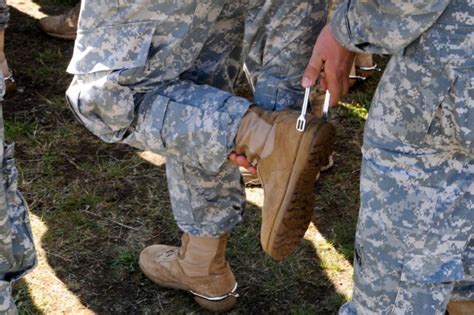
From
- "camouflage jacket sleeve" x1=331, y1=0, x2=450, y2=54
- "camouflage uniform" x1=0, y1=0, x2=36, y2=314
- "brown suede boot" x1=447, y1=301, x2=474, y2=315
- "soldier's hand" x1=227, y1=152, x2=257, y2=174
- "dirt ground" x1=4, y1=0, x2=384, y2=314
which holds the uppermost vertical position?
"camouflage jacket sleeve" x1=331, y1=0, x2=450, y2=54

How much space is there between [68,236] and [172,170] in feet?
2.44

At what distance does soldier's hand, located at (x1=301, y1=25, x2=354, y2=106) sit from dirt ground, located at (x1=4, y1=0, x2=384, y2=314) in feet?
2.97

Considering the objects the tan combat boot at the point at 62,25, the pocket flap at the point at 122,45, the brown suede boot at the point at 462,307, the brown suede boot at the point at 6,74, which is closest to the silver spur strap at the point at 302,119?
the pocket flap at the point at 122,45

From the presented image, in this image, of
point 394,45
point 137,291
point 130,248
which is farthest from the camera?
point 130,248

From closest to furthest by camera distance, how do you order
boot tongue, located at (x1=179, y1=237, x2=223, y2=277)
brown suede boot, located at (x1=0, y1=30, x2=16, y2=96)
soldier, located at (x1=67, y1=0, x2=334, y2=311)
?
soldier, located at (x1=67, y1=0, x2=334, y2=311) → boot tongue, located at (x1=179, y1=237, x2=223, y2=277) → brown suede boot, located at (x1=0, y1=30, x2=16, y2=96)

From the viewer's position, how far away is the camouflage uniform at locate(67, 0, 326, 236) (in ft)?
8.00

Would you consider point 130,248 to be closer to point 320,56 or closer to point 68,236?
point 68,236

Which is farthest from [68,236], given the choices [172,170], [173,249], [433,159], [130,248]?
[433,159]

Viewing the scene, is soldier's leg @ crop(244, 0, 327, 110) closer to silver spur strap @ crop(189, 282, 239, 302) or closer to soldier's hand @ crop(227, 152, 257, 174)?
soldier's hand @ crop(227, 152, 257, 174)

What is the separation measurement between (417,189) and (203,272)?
1.01 meters

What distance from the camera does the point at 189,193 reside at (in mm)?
2750

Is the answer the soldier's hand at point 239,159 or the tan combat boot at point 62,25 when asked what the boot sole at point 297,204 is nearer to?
the soldier's hand at point 239,159

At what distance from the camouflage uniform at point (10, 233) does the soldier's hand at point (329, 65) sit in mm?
829

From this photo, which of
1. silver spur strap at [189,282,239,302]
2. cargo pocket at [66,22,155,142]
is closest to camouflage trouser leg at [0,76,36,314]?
cargo pocket at [66,22,155,142]
